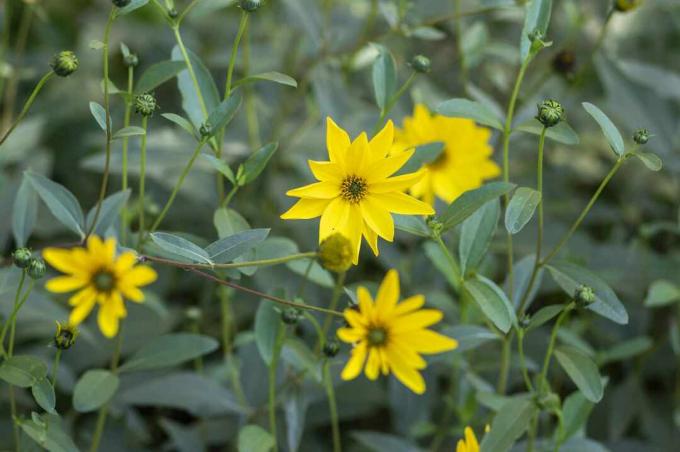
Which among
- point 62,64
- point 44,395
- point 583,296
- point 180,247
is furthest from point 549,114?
point 44,395

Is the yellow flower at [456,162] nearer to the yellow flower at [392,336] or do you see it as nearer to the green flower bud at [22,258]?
the yellow flower at [392,336]

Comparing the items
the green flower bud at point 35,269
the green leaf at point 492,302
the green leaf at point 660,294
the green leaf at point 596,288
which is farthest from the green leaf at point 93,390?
the green leaf at point 660,294

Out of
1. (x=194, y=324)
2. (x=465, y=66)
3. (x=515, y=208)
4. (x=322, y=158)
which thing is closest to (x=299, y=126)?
(x=322, y=158)

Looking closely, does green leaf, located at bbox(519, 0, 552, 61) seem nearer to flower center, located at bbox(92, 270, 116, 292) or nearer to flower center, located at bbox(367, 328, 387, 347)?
flower center, located at bbox(367, 328, 387, 347)

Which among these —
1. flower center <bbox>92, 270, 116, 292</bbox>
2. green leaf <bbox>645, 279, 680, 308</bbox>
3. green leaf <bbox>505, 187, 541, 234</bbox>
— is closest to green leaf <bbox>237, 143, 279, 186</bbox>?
flower center <bbox>92, 270, 116, 292</bbox>

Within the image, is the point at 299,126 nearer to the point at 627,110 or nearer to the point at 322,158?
the point at 322,158

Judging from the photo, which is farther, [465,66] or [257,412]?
[465,66]
